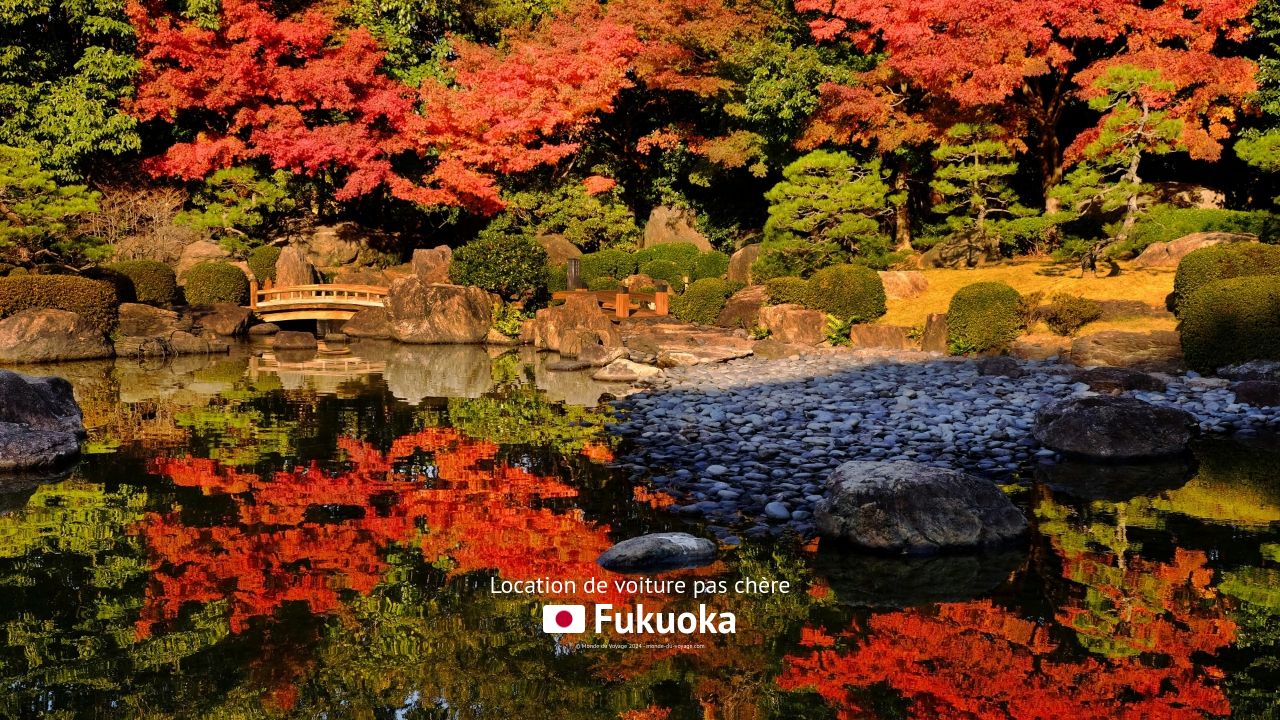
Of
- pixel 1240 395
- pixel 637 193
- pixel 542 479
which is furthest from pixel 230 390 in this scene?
pixel 637 193

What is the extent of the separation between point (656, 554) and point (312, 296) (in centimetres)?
1852

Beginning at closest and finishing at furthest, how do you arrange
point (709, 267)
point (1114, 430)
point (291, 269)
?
1. point (1114, 430)
2. point (709, 267)
3. point (291, 269)

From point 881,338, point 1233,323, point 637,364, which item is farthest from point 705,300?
point 1233,323

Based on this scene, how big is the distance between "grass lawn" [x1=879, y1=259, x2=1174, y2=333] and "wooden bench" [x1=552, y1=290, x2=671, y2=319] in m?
5.02

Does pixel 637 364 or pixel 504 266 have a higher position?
pixel 504 266

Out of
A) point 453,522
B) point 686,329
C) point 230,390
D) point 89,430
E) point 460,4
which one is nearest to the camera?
point 453,522

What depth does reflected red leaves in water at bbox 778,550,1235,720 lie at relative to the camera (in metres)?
4.13

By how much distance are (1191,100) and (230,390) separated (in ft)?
56.4

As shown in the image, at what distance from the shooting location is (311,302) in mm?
22312

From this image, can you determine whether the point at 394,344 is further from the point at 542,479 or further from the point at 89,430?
the point at 542,479

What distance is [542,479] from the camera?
8.03 m

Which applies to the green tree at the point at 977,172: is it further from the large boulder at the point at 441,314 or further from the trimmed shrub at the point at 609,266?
the large boulder at the point at 441,314

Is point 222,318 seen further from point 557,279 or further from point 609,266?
point 609,266

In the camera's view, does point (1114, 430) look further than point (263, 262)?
No
